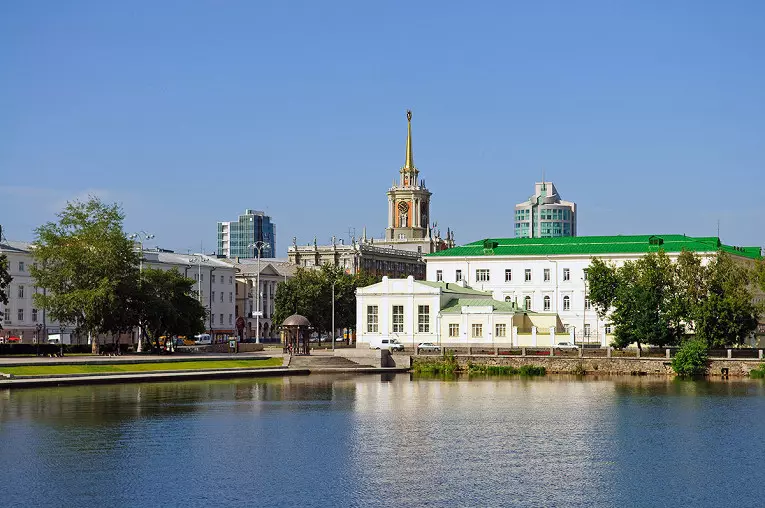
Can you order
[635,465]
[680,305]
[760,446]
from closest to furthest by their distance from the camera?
1. [635,465]
2. [760,446]
3. [680,305]

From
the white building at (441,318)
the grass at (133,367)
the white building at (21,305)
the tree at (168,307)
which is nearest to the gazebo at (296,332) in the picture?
the grass at (133,367)

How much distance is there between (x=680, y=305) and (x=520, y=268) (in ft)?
126

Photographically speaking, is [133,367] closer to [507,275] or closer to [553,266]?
[507,275]

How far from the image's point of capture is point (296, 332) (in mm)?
130750

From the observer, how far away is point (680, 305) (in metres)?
124

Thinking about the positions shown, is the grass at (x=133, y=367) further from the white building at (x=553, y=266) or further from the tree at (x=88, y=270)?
the white building at (x=553, y=266)

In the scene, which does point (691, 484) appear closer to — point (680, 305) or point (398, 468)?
point (398, 468)

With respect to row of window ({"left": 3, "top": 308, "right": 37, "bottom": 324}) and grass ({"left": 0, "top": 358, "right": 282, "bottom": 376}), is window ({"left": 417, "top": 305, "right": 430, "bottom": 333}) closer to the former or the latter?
grass ({"left": 0, "top": 358, "right": 282, "bottom": 376})

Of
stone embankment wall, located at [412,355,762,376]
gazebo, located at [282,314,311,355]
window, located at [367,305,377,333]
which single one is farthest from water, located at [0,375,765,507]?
window, located at [367,305,377,333]

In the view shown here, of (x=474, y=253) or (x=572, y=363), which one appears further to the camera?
(x=474, y=253)

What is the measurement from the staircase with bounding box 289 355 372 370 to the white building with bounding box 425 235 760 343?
35.4 m

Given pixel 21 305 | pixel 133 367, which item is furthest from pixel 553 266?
pixel 133 367

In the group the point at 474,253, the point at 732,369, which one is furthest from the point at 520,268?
the point at 732,369

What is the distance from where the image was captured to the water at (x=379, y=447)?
5097 cm
